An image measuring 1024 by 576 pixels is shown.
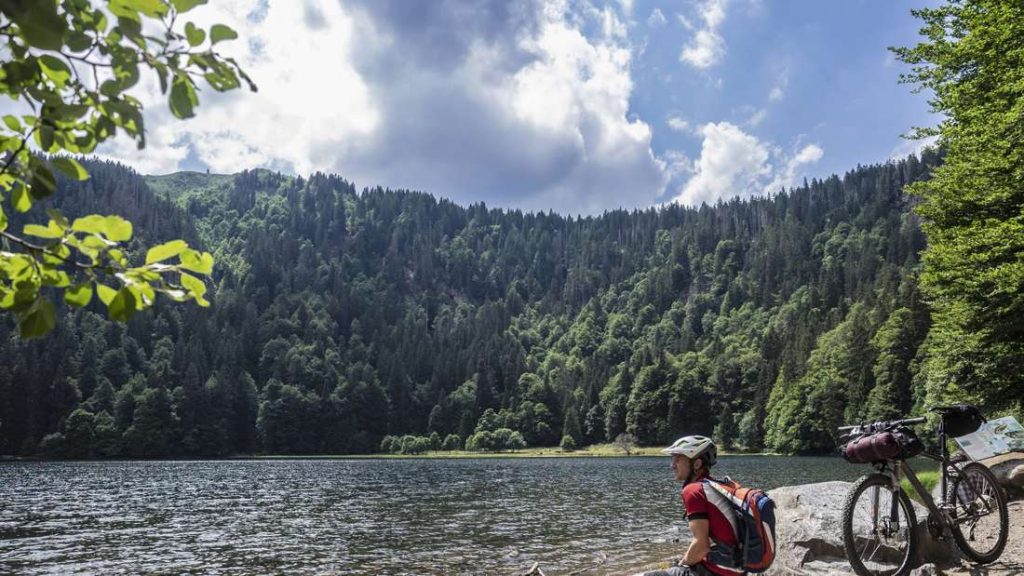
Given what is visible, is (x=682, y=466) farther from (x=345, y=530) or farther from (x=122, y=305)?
(x=345, y=530)

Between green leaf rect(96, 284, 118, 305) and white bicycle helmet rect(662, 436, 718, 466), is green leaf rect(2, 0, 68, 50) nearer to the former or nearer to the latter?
green leaf rect(96, 284, 118, 305)

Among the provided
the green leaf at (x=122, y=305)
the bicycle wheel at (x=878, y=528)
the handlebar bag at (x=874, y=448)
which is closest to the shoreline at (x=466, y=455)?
the bicycle wheel at (x=878, y=528)

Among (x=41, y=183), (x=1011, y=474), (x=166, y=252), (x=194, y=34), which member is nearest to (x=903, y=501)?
(x=1011, y=474)

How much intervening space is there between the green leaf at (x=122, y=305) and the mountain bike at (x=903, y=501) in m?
10.7

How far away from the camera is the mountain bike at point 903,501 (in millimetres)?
10469

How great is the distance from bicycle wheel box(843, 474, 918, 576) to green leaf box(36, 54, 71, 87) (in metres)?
11.4

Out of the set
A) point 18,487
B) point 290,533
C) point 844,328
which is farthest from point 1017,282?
point 844,328

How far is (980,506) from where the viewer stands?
11.6 metres

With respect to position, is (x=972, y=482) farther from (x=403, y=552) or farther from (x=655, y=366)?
(x=655, y=366)

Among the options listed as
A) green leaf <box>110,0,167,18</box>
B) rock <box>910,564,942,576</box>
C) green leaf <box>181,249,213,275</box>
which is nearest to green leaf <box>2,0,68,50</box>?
green leaf <box>110,0,167,18</box>

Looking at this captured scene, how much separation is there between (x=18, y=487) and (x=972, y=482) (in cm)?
8147

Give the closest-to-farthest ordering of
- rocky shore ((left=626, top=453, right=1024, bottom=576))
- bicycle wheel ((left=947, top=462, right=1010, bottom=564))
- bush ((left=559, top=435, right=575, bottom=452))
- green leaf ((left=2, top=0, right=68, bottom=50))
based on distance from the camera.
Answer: green leaf ((left=2, top=0, right=68, bottom=50)) < rocky shore ((left=626, top=453, right=1024, bottom=576)) < bicycle wheel ((left=947, top=462, right=1010, bottom=564)) < bush ((left=559, top=435, right=575, bottom=452))

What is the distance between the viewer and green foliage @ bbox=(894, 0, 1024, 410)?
19328 millimetres

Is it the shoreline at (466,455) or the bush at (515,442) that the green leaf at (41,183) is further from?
the bush at (515,442)
